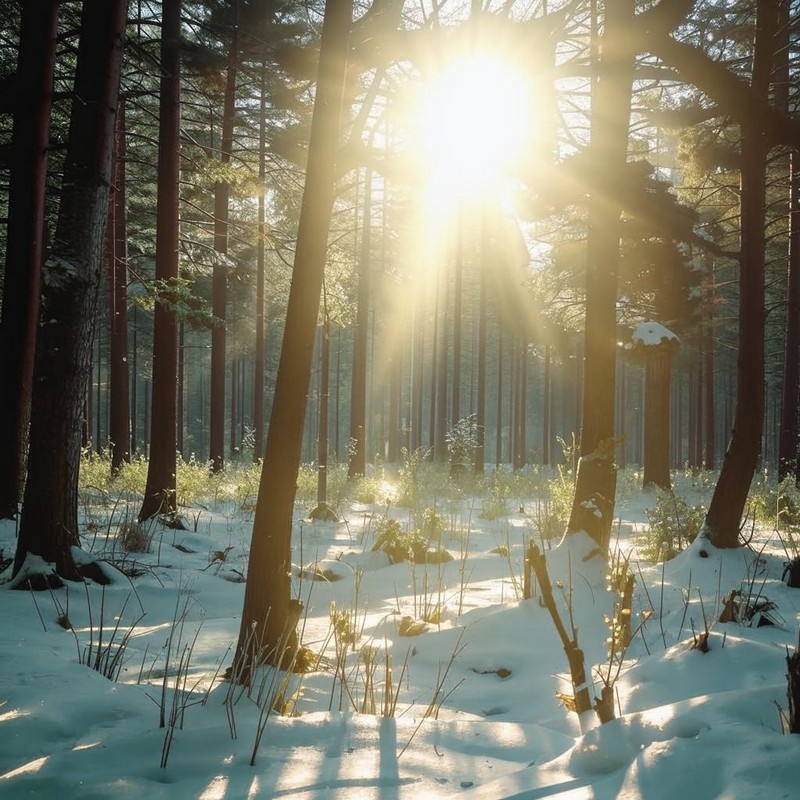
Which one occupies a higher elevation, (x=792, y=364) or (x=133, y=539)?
(x=792, y=364)

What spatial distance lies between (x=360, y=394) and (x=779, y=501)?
10264 millimetres

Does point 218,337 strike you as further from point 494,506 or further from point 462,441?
point 494,506

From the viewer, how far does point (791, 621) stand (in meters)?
4.31

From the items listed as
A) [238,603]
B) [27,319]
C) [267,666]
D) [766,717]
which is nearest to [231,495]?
[27,319]

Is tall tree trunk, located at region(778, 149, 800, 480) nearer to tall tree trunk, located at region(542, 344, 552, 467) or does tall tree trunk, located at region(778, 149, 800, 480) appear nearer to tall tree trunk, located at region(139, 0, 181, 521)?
tall tree trunk, located at region(139, 0, 181, 521)

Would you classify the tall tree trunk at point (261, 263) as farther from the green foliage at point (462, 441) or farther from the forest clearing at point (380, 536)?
the green foliage at point (462, 441)

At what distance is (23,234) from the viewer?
6.56 metres

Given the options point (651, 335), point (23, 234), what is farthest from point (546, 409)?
point (23, 234)

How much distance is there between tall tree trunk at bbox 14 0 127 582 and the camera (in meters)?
4.73

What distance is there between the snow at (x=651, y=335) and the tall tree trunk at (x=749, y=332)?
757cm

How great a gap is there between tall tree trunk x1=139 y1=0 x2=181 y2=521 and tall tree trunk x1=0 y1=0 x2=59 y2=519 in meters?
1.59

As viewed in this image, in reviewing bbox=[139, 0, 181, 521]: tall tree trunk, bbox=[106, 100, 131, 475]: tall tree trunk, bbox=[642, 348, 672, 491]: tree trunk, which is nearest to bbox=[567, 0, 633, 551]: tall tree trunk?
bbox=[139, 0, 181, 521]: tall tree trunk

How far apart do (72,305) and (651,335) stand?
1242cm

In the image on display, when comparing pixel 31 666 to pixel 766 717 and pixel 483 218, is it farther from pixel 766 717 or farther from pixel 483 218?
pixel 483 218
